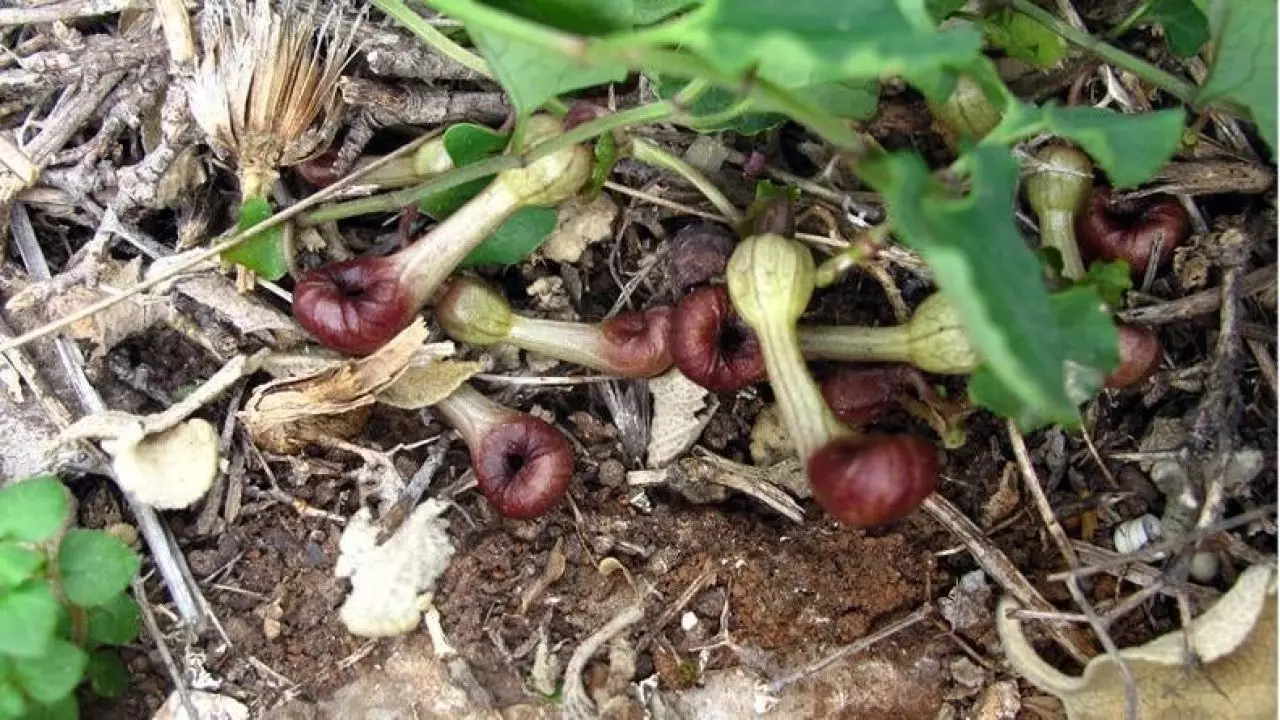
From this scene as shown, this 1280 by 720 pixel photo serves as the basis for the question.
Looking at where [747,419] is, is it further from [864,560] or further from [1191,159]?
[1191,159]

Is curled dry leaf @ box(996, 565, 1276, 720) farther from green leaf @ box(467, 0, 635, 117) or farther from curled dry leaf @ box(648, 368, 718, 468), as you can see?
green leaf @ box(467, 0, 635, 117)

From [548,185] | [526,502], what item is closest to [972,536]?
[526,502]

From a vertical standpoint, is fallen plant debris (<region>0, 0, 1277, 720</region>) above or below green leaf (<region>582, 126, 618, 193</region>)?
below

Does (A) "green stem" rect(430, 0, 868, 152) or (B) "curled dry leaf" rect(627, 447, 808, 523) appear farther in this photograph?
(B) "curled dry leaf" rect(627, 447, 808, 523)

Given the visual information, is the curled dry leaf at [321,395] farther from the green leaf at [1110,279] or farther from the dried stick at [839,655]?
the green leaf at [1110,279]

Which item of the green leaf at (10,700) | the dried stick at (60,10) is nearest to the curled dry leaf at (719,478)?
the green leaf at (10,700)

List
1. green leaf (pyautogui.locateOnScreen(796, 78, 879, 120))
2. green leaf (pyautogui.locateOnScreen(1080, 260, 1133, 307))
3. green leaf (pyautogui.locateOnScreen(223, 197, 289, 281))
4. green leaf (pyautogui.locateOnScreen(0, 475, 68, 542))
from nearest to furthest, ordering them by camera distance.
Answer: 1. green leaf (pyautogui.locateOnScreen(0, 475, 68, 542))
2. green leaf (pyautogui.locateOnScreen(1080, 260, 1133, 307))
3. green leaf (pyautogui.locateOnScreen(796, 78, 879, 120))
4. green leaf (pyautogui.locateOnScreen(223, 197, 289, 281))

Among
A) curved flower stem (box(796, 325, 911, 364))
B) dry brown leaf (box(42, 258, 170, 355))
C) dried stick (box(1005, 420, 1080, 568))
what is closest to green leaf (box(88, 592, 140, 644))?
dry brown leaf (box(42, 258, 170, 355))
